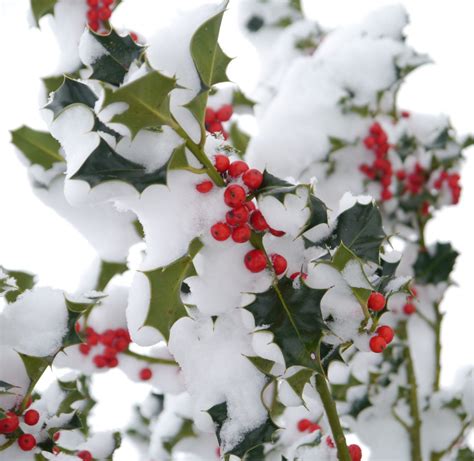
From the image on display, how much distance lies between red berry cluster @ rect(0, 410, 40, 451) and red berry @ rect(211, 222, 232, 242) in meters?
0.42

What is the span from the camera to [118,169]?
2.43ft

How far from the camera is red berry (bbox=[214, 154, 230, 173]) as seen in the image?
0.81 meters

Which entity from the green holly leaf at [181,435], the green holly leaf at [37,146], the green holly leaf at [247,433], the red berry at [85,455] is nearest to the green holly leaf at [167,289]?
the green holly leaf at [247,433]

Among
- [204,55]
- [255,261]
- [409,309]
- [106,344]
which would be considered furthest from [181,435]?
[204,55]

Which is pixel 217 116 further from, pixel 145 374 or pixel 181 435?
pixel 181 435

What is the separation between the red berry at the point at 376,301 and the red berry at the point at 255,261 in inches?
6.2

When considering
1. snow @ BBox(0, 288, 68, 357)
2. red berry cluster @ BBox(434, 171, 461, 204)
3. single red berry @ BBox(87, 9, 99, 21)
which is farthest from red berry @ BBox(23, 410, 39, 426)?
red berry cluster @ BBox(434, 171, 461, 204)

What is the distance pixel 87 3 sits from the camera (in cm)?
146

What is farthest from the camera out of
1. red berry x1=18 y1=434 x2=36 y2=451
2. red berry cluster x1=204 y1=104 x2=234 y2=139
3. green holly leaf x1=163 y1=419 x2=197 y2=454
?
green holly leaf x1=163 y1=419 x2=197 y2=454

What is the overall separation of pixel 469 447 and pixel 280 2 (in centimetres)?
183

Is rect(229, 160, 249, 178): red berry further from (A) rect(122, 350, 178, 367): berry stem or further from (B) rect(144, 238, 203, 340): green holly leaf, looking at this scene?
(A) rect(122, 350, 178, 367): berry stem

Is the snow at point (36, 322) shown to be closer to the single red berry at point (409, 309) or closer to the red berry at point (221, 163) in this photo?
the red berry at point (221, 163)

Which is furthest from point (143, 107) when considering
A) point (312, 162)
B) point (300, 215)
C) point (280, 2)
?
point (280, 2)

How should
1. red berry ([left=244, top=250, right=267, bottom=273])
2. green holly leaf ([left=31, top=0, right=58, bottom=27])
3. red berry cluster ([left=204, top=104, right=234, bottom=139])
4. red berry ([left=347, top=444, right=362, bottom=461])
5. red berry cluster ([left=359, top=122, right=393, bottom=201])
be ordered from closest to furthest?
red berry ([left=244, top=250, right=267, bottom=273]) < red berry ([left=347, top=444, right=362, bottom=461]) < green holly leaf ([left=31, top=0, right=58, bottom=27]) < red berry cluster ([left=204, top=104, right=234, bottom=139]) < red berry cluster ([left=359, top=122, right=393, bottom=201])
